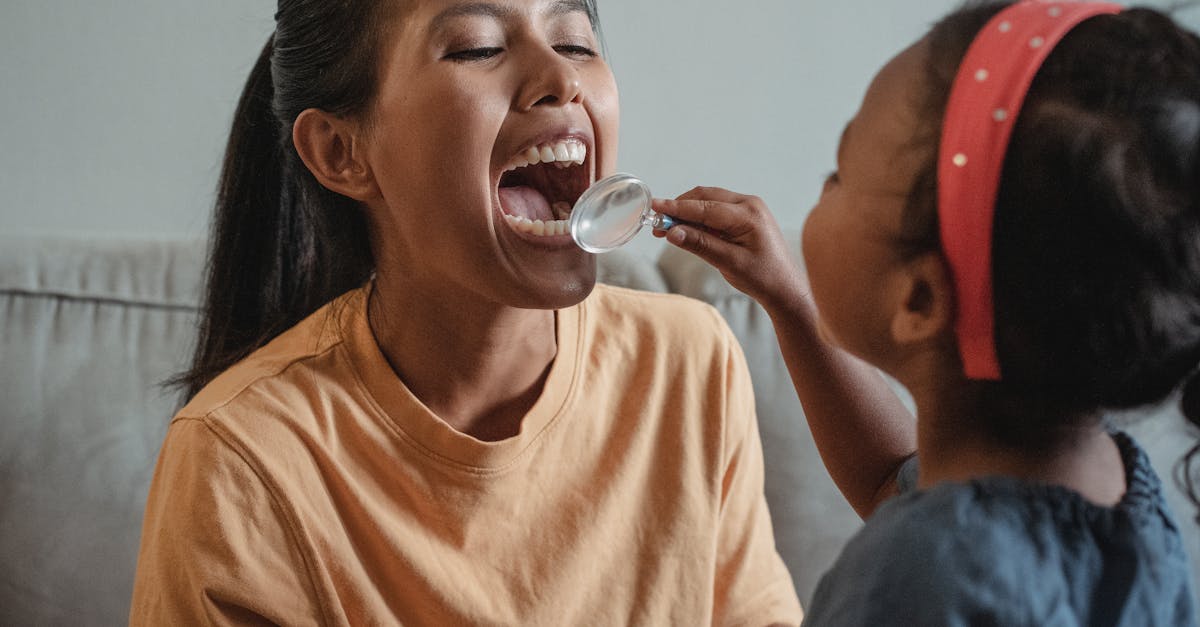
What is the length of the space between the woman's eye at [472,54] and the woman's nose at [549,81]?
38 mm

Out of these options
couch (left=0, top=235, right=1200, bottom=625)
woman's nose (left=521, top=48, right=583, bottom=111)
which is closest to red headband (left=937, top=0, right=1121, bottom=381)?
woman's nose (left=521, top=48, right=583, bottom=111)

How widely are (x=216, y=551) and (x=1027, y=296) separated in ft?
2.21

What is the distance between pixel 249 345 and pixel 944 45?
0.79 m

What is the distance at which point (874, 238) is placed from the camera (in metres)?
0.79

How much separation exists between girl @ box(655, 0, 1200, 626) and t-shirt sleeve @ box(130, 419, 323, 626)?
0.49m

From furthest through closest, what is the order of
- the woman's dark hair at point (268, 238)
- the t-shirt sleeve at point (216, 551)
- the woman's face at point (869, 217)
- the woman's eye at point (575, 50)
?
the woman's dark hair at point (268, 238), the woman's eye at point (575, 50), the t-shirt sleeve at point (216, 551), the woman's face at point (869, 217)

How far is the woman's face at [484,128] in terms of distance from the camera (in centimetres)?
103

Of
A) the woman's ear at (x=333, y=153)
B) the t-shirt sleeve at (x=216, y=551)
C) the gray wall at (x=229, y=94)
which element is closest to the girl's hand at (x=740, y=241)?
the woman's ear at (x=333, y=153)

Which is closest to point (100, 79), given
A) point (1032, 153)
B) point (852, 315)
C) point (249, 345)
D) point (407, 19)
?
point (249, 345)

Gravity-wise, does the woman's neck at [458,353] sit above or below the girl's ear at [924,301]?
below

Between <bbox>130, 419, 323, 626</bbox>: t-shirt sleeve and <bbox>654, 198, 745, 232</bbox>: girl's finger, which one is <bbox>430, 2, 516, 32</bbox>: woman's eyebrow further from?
<bbox>130, 419, 323, 626</bbox>: t-shirt sleeve

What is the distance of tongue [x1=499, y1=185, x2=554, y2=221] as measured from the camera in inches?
46.1

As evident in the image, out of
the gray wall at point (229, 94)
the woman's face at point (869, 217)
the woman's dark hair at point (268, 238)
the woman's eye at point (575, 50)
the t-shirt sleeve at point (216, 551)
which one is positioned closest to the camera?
the woman's face at point (869, 217)

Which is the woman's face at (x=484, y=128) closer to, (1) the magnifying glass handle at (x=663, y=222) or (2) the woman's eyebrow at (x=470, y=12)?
(2) the woman's eyebrow at (x=470, y=12)
